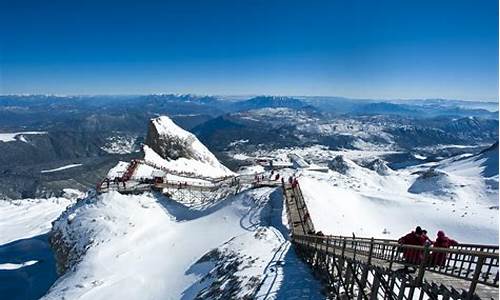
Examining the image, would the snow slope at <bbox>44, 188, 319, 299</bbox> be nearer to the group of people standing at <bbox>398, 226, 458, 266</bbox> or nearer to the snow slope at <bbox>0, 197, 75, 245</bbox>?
the group of people standing at <bbox>398, 226, 458, 266</bbox>

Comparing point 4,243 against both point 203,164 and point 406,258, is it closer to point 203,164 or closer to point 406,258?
point 203,164

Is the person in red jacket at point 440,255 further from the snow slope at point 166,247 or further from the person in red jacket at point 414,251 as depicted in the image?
the snow slope at point 166,247

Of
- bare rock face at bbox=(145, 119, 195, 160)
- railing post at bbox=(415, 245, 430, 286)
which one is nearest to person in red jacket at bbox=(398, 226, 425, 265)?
railing post at bbox=(415, 245, 430, 286)

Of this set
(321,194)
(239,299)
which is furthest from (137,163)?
(239,299)

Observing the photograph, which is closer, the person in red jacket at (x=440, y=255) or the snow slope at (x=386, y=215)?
the person in red jacket at (x=440, y=255)

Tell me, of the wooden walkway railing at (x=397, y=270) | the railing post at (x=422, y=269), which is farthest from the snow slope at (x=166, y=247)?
the railing post at (x=422, y=269)

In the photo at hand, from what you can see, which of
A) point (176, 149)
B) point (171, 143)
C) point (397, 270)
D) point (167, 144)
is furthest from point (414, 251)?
point (171, 143)

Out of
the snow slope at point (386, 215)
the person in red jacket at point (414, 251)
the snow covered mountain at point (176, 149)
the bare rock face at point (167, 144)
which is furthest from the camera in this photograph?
the bare rock face at point (167, 144)
